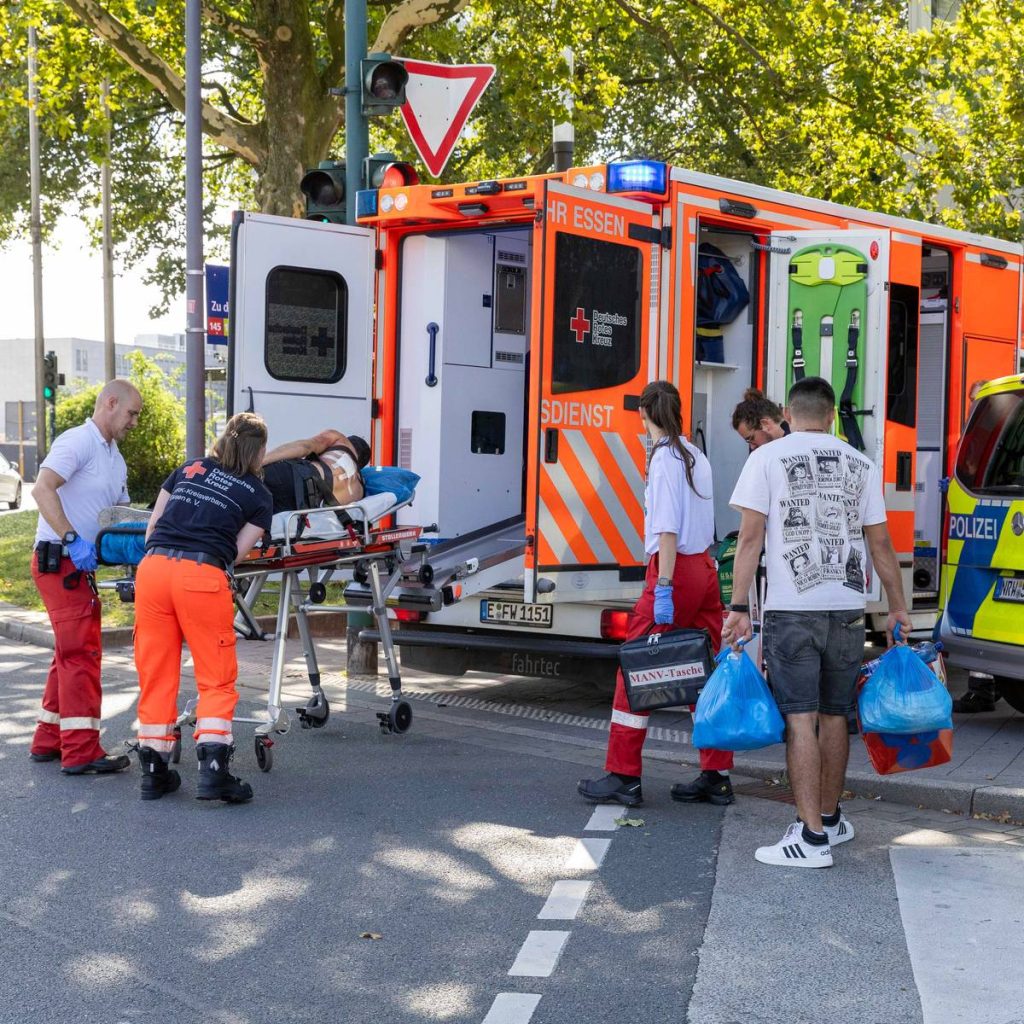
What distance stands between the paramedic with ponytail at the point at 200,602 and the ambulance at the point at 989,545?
398 centimetres

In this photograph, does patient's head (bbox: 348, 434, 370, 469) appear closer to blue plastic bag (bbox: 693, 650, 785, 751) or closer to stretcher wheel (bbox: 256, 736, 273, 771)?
stretcher wheel (bbox: 256, 736, 273, 771)

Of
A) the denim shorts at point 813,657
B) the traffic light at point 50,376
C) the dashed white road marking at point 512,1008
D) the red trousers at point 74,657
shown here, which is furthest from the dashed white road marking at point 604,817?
the traffic light at point 50,376

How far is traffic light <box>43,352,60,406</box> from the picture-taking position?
87.3 feet

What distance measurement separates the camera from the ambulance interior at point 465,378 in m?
9.05

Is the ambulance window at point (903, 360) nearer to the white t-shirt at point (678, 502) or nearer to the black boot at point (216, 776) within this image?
the white t-shirt at point (678, 502)

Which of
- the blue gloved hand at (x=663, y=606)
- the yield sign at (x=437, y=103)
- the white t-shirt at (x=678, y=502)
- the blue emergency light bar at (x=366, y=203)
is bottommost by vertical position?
the blue gloved hand at (x=663, y=606)

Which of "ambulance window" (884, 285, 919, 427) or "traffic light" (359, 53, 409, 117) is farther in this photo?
"traffic light" (359, 53, 409, 117)

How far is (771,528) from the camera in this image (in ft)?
18.4

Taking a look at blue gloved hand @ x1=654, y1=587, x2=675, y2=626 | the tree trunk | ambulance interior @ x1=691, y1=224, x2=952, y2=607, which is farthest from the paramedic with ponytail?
the tree trunk

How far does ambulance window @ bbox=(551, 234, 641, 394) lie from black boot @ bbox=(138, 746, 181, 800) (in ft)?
9.16

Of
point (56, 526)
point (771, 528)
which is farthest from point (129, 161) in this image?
point (771, 528)

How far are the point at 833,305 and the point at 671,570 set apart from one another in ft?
10.0

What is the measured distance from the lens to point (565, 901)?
512 centimetres

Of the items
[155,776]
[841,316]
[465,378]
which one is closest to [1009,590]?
[841,316]
